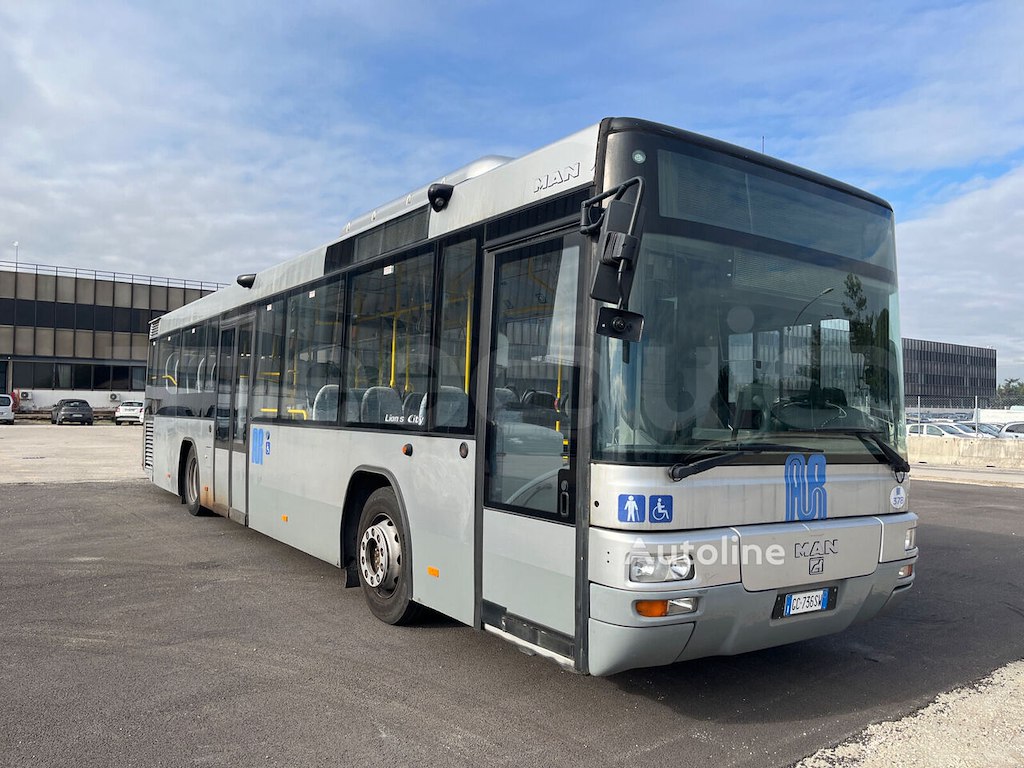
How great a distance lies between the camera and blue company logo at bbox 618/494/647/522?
3.96 m

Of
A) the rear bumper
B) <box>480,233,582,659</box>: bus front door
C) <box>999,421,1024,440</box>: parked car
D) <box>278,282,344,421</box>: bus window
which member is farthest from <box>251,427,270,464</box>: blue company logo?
<box>999,421,1024,440</box>: parked car

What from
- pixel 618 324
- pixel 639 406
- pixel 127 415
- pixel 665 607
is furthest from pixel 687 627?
pixel 127 415

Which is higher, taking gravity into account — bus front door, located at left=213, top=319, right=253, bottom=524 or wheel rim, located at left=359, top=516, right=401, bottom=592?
bus front door, located at left=213, top=319, right=253, bottom=524

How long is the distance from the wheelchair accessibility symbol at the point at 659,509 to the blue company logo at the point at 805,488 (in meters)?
0.85

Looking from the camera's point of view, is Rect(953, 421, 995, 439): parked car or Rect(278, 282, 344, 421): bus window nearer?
Rect(278, 282, 344, 421): bus window

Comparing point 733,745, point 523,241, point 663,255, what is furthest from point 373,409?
point 733,745

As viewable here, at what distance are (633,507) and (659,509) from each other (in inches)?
5.2

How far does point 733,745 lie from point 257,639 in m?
3.29

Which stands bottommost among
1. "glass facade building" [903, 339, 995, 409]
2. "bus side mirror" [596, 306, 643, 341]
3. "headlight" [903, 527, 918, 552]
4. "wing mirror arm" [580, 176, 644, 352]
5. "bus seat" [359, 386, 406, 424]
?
"headlight" [903, 527, 918, 552]

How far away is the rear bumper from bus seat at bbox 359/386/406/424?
95.1 inches

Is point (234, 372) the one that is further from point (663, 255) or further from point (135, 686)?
point (663, 255)

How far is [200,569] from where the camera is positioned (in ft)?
26.5

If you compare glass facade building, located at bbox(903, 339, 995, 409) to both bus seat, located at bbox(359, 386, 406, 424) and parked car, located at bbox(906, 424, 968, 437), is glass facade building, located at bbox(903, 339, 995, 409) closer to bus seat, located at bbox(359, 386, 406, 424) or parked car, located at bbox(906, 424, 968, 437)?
parked car, located at bbox(906, 424, 968, 437)

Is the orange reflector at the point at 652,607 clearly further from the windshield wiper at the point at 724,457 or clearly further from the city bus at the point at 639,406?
the windshield wiper at the point at 724,457
